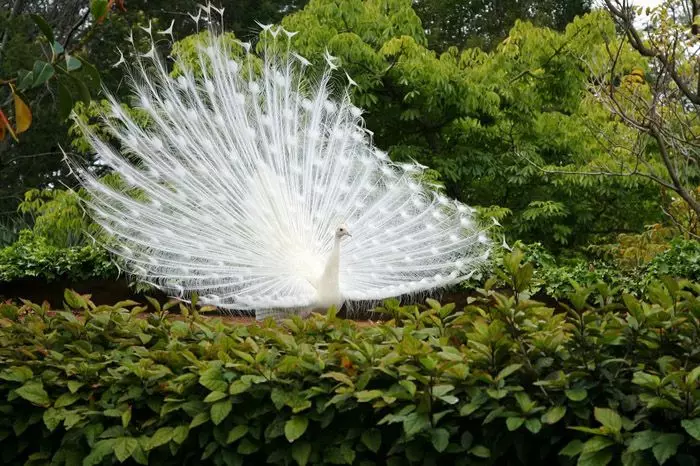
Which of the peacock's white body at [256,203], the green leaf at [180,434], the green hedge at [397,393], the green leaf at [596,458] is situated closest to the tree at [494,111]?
the peacock's white body at [256,203]

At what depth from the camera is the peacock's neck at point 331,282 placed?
787 centimetres

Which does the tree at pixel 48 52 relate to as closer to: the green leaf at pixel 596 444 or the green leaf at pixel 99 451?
the green leaf at pixel 99 451

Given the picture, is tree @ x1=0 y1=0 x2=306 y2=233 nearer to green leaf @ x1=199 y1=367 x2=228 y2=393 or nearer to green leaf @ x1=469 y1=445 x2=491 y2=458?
green leaf @ x1=199 y1=367 x2=228 y2=393

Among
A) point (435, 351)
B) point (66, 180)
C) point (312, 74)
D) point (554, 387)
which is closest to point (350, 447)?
point (435, 351)

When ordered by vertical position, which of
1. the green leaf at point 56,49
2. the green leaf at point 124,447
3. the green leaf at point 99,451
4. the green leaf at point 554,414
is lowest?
the green leaf at point 99,451

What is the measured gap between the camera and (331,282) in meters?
7.89

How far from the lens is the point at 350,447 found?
3.01 meters

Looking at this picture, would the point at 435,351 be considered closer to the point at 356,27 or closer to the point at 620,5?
the point at 620,5

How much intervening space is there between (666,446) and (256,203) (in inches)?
247

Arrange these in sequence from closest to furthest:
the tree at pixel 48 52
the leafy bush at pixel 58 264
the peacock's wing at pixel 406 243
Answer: the peacock's wing at pixel 406 243 → the leafy bush at pixel 58 264 → the tree at pixel 48 52

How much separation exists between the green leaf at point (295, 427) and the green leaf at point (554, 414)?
0.79 meters

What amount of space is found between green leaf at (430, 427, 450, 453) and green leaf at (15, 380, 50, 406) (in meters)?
1.51

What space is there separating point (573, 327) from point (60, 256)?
836 centimetres

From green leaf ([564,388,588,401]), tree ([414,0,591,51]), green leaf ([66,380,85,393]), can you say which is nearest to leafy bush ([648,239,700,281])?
green leaf ([564,388,588,401])
